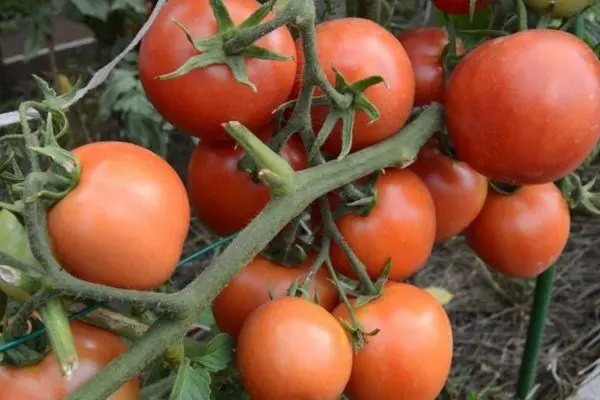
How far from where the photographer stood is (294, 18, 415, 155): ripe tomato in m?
0.67

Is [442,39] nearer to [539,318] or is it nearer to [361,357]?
[361,357]

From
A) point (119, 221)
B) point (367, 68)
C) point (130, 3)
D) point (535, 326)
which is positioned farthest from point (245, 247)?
point (130, 3)

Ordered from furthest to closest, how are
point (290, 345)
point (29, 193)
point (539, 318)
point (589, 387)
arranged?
point (589, 387) < point (539, 318) < point (290, 345) < point (29, 193)

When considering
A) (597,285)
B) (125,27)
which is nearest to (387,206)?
(125,27)

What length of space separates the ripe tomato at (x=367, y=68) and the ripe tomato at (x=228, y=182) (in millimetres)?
58

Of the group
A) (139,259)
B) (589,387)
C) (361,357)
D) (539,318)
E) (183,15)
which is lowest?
(589,387)

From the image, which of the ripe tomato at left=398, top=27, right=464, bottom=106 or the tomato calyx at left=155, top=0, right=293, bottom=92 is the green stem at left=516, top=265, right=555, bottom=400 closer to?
the ripe tomato at left=398, top=27, right=464, bottom=106

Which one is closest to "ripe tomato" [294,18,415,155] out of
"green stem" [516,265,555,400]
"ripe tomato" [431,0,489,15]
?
"ripe tomato" [431,0,489,15]

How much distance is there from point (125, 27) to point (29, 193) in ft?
4.37

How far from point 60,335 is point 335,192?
31cm

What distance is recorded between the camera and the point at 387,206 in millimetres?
712

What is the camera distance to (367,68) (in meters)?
0.67

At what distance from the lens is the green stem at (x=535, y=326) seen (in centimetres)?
114

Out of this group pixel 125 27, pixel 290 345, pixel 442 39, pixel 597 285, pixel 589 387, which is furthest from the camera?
pixel 597 285
